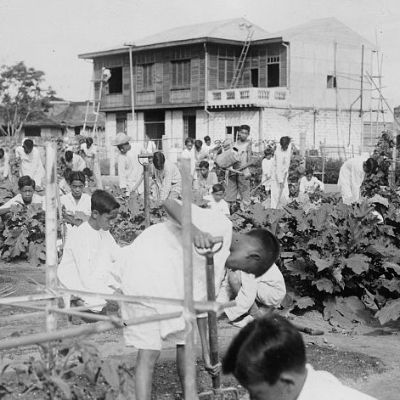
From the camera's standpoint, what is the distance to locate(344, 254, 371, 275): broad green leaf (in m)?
Result: 7.19

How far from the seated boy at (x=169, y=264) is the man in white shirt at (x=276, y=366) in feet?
4.75

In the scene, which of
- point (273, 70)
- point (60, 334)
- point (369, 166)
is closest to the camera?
point (60, 334)

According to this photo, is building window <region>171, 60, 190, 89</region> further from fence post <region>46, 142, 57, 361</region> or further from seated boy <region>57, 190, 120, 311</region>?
fence post <region>46, 142, 57, 361</region>

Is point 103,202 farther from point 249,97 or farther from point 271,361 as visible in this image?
point 249,97

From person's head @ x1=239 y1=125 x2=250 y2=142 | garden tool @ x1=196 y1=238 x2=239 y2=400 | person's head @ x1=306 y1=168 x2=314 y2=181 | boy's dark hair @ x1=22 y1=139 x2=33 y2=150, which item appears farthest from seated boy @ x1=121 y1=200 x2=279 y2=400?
person's head @ x1=306 y1=168 x2=314 y2=181

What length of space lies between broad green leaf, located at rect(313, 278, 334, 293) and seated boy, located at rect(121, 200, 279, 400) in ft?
10.4

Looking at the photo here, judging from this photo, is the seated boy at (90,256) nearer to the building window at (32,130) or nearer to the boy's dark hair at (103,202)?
the boy's dark hair at (103,202)

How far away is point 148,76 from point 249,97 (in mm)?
7744

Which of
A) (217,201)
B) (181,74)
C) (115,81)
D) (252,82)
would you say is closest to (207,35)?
(181,74)

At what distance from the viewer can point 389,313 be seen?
657cm

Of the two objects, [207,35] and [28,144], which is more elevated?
[207,35]

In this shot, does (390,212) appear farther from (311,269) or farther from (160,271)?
(160,271)

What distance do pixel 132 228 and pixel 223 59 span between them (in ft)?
97.3

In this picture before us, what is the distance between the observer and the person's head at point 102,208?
21.0 feet
